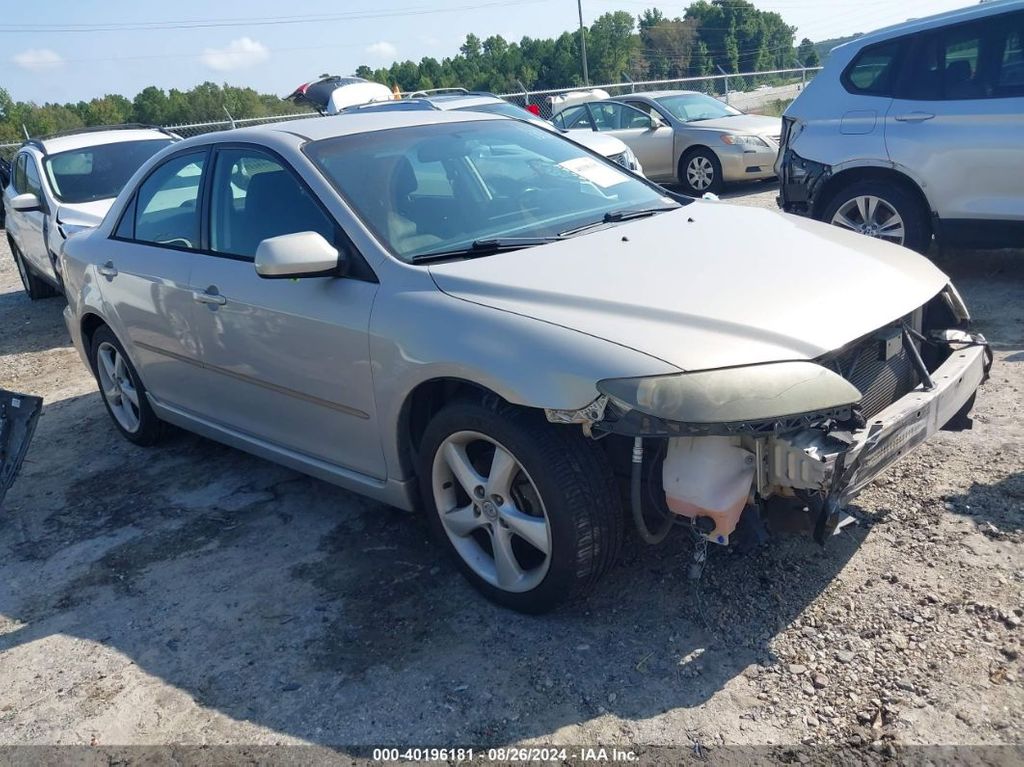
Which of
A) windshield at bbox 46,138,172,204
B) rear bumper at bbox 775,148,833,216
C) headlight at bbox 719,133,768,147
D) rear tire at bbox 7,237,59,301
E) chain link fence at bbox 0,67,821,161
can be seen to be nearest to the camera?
rear bumper at bbox 775,148,833,216

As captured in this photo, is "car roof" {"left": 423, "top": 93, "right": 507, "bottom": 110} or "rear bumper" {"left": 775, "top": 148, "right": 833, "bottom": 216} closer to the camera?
"rear bumper" {"left": 775, "top": 148, "right": 833, "bottom": 216}

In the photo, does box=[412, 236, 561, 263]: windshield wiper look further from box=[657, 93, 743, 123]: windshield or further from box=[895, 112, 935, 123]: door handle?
box=[657, 93, 743, 123]: windshield

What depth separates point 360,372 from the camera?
133 inches

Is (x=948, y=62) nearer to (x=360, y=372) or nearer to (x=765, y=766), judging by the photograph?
(x=360, y=372)

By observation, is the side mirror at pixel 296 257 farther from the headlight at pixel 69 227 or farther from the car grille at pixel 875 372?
the headlight at pixel 69 227

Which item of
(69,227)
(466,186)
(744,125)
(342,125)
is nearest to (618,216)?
(466,186)

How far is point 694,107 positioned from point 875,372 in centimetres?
1075

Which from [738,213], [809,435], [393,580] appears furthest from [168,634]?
[738,213]

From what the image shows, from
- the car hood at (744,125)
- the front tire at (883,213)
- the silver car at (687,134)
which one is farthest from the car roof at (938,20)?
Answer: the car hood at (744,125)

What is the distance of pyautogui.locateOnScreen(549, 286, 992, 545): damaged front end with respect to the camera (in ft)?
8.45

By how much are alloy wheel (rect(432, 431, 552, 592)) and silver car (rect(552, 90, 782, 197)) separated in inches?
379

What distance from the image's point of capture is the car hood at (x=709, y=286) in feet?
8.99

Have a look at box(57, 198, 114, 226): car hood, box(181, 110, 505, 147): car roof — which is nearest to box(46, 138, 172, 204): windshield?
box(57, 198, 114, 226): car hood

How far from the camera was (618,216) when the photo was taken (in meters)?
3.84
